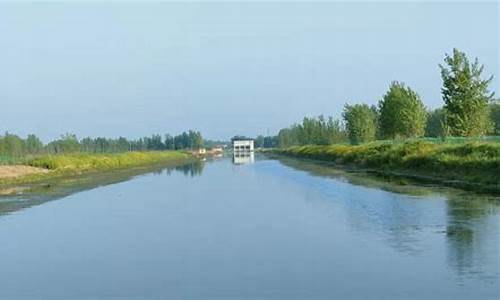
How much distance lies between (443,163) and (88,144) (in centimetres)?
9244

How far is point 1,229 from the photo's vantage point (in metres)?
17.7

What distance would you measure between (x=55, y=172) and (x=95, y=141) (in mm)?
78933

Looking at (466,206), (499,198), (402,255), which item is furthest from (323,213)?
(402,255)

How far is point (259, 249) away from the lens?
13289 millimetres

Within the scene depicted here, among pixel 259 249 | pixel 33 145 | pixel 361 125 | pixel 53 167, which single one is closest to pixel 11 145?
pixel 33 145

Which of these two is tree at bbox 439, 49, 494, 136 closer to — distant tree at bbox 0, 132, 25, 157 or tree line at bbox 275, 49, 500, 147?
tree line at bbox 275, 49, 500, 147

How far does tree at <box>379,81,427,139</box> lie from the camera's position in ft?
182

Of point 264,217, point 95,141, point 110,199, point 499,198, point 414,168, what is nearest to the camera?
point 264,217

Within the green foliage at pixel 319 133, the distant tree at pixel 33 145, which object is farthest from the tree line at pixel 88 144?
the green foliage at pixel 319 133

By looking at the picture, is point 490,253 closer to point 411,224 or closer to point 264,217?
point 411,224

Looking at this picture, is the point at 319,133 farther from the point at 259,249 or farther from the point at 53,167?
the point at 259,249

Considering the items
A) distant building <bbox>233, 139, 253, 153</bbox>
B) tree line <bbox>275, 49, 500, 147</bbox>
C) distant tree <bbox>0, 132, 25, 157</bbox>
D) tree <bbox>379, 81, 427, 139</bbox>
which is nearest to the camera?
tree line <bbox>275, 49, 500, 147</bbox>

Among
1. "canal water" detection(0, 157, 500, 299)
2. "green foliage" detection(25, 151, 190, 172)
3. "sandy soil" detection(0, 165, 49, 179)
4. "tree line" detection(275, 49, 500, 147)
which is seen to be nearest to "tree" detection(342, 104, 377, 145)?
"tree line" detection(275, 49, 500, 147)

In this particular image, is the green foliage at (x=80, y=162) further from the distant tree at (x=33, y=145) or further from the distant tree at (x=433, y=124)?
the distant tree at (x=433, y=124)
